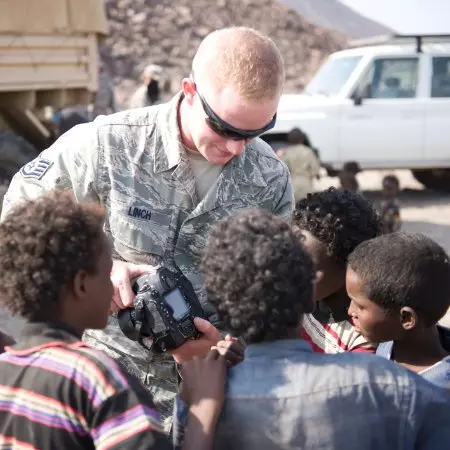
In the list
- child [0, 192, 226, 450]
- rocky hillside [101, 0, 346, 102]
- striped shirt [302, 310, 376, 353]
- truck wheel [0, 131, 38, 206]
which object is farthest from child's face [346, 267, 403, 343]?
rocky hillside [101, 0, 346, 102]

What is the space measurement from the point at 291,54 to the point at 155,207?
2553 centimetres

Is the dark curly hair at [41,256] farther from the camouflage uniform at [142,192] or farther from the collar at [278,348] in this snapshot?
the camouflage uniform at [142,192]

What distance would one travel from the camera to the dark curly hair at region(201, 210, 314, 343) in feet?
6.14

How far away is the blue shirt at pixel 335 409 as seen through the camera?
5.90ft

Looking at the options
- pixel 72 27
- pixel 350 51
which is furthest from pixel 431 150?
pixel 72 27

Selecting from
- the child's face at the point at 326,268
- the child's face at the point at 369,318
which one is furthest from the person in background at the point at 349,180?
the child's face at the point at 369,318

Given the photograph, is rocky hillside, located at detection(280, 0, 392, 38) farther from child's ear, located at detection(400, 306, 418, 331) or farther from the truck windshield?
child's ear, located at detection(400, 306, 418, 331)

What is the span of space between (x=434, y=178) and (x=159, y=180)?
1020cm

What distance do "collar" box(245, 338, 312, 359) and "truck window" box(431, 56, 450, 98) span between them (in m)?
9.52

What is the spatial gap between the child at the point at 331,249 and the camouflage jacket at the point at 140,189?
0.82 feet

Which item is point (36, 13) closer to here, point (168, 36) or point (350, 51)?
point (350, 51)

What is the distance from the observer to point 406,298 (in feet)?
7.57

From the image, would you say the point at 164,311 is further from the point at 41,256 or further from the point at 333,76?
the point at 333,76

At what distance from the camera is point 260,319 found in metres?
1.89
